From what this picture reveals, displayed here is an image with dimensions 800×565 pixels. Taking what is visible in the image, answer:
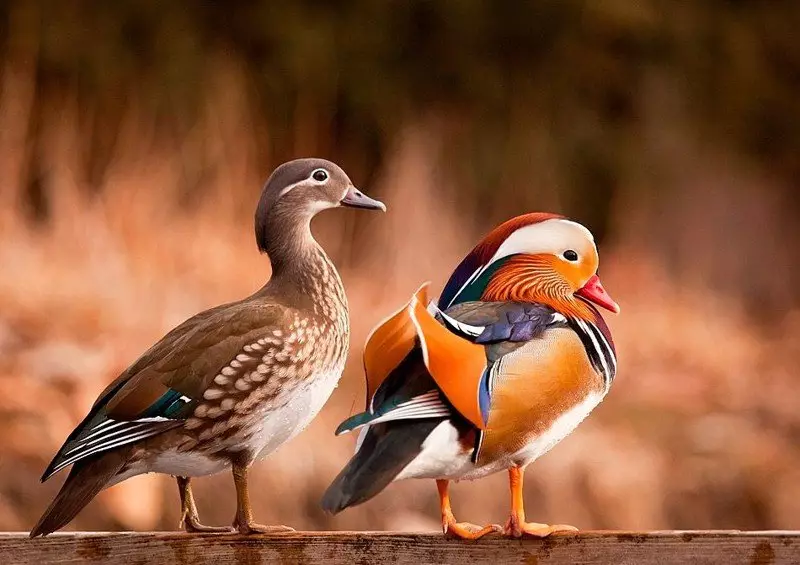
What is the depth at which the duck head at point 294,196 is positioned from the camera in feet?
5.88

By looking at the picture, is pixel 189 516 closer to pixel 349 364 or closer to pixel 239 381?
pixel 239 381

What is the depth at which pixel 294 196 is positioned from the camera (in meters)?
1.80

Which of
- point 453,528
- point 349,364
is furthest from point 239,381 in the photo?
point 349,364

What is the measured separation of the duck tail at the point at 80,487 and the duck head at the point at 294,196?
345mm

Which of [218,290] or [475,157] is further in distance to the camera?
[475,157]

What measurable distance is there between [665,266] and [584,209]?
2.33 ft

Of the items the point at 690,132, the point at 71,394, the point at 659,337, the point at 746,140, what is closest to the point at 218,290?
the point at 71,394

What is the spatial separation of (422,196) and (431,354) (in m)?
3.23

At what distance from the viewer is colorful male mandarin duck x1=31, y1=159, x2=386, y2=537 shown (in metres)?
1.69

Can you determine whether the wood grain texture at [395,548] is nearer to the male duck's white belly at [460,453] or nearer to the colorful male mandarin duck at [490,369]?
the colorful male mandarin duck at [490,369]

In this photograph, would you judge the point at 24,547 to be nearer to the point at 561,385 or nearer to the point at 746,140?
the point at 561,385

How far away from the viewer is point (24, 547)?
179 cm

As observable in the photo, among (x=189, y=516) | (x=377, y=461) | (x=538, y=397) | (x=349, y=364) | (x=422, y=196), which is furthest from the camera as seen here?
(x=422, y=196)

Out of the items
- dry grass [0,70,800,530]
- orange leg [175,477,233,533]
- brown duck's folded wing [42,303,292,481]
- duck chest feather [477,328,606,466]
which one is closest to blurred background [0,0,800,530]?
dry grass [0,70,800,530]
